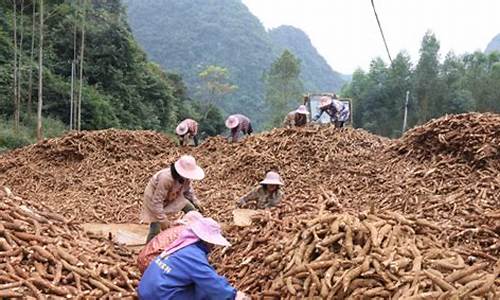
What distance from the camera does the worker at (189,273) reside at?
2.97 meters

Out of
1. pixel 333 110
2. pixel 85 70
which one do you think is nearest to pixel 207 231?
pixel 333 110

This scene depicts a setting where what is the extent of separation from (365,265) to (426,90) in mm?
35235

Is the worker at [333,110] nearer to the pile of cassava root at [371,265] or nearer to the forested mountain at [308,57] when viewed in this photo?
the pile of cassava root at [371,265]

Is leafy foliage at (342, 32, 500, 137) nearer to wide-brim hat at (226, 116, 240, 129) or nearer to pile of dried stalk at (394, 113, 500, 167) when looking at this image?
wide-brim hat at (226, 116, 240, 129)

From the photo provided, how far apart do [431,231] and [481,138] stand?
11.4ft

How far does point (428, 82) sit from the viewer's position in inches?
1441

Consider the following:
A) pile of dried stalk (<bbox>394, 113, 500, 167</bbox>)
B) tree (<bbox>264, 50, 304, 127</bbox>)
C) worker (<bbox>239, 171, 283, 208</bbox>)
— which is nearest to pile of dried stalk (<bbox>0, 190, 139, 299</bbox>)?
worker (<bbox>239, 171, 283, 208</bbox>)

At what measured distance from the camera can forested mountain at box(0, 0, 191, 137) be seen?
73.7ft

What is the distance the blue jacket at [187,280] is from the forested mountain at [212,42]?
53.8 m

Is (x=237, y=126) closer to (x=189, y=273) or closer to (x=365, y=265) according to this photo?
(x=365, y=265)

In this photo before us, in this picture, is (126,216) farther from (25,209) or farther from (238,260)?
(238,260)

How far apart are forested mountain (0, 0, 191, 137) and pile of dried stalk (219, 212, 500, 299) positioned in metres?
18.9

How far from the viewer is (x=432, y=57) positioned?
37250 mm

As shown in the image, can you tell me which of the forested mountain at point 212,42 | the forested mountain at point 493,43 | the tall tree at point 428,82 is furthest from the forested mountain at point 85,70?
the forested mountain at point 493,43
